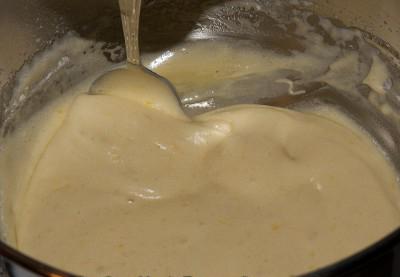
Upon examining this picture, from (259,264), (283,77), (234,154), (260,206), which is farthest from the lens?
(283,77)

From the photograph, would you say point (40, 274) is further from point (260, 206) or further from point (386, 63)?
point (386, 63)

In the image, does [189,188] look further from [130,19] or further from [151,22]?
[151,22]

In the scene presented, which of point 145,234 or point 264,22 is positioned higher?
point 264,22

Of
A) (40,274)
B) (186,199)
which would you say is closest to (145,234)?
(186,199)

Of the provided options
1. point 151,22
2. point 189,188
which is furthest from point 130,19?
point 189,188

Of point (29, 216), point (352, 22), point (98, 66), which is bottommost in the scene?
point (29, 216)

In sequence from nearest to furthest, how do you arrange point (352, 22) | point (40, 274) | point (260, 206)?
point (40, 274), point (260, 206), point (352, 22)

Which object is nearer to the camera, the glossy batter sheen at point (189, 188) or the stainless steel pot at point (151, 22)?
the glossy batter sheen at point (189, 188)
